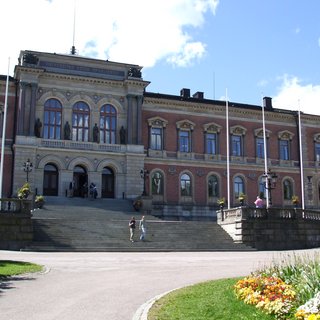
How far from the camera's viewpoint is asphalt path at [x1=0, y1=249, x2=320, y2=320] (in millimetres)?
9867

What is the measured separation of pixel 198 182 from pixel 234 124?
8.02 m

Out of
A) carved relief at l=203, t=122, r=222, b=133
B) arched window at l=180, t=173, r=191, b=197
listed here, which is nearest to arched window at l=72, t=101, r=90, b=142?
arched window at l=180, t=173, r=191, b=197

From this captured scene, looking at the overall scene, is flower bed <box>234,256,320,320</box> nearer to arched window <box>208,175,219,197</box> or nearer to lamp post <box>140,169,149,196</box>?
lamp post <box>140,169,149,196</box>

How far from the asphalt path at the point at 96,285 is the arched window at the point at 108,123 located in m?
25.2

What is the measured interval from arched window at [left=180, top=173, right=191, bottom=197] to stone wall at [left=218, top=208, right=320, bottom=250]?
12944mm

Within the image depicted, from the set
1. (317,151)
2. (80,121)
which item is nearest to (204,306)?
(80,121)

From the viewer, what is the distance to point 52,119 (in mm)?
44312

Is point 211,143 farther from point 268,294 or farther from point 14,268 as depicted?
point 268,294

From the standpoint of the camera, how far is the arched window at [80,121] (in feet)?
147

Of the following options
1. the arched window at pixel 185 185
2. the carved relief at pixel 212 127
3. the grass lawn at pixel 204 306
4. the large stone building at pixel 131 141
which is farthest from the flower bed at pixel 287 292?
the carved relief at pixel 212 127

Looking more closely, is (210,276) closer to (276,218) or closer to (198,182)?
(276,218)

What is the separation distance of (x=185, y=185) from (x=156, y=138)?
563cm

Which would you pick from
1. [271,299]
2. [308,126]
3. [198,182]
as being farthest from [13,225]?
[308,126]

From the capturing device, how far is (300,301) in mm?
8812
